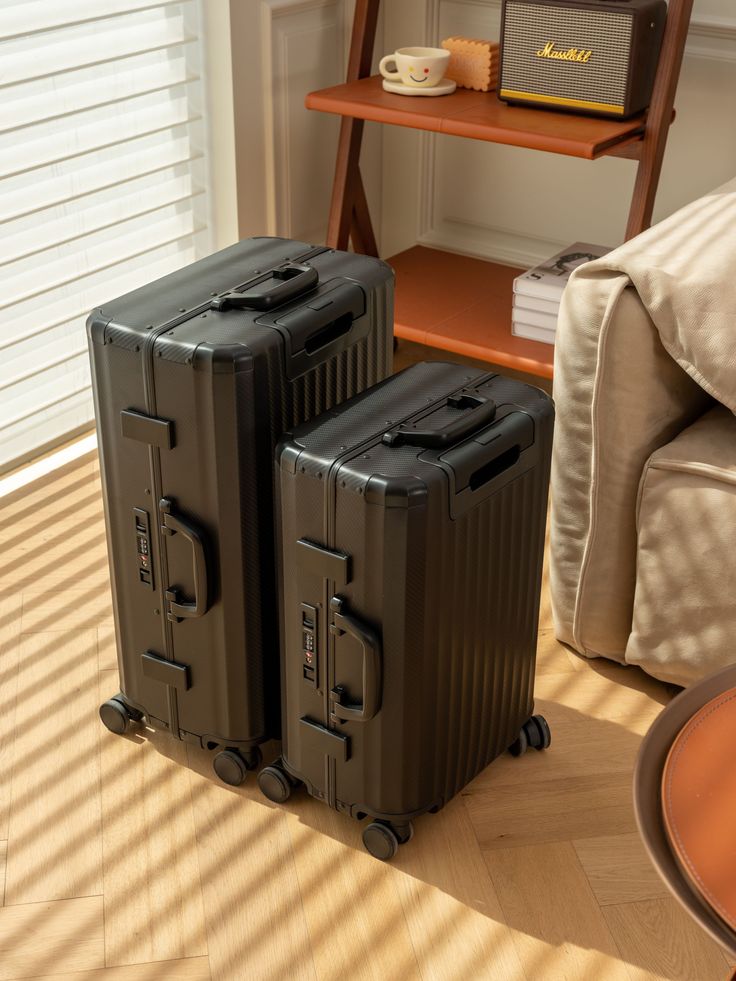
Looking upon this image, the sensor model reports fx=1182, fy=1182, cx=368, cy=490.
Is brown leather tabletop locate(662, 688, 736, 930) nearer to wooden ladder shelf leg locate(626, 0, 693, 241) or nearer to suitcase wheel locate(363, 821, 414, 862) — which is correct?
suitcase wheel locate(363, 821, 414, 862)

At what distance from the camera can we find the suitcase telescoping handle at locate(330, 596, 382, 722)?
53.8 inches

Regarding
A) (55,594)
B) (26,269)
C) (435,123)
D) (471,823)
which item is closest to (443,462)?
(471,823)

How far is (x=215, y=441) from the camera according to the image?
1.40 meters

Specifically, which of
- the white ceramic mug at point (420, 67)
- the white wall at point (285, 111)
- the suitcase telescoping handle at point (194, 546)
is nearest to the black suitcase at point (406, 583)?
the suitcase telescoping handle at point (194, 546)

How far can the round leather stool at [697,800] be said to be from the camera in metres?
0.87

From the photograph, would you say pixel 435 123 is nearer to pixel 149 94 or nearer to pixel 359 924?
pixel 149 94

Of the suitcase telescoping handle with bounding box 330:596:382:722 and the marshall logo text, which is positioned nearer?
the suitcase telescoping handle with bounding box 330:596:382:722

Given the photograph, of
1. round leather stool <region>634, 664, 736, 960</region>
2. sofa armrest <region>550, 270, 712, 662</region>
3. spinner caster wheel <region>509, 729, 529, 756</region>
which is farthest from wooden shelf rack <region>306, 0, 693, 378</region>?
round leather stool <region>634, 664, 736, 960</region>

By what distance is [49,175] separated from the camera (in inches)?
88.0

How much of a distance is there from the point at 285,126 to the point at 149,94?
0.31 meters

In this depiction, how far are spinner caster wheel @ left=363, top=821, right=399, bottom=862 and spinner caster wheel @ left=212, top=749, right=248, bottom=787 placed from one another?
0.66 feet

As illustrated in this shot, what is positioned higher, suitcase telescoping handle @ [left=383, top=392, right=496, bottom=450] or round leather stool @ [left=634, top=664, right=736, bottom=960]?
suitcase telescoping handle @ [left=383, top=392, right=496, bottom=450]

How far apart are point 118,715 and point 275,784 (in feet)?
0.90

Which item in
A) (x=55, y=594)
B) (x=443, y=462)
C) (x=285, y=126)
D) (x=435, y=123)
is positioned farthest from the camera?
(x=285, y=126)
